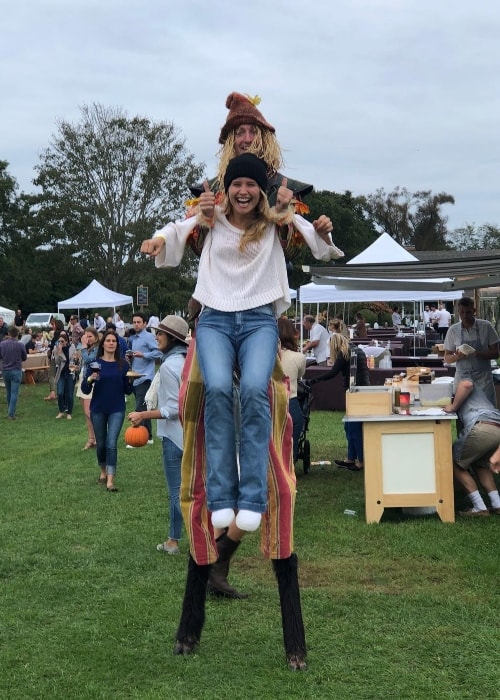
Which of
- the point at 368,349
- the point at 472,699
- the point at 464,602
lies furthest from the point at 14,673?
the point at 368,349

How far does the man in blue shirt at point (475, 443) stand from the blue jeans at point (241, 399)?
4.25 metres

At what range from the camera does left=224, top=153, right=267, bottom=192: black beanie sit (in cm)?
409

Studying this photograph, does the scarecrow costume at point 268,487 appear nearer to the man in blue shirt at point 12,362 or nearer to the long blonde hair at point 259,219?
the long blonde hair at point 259,219

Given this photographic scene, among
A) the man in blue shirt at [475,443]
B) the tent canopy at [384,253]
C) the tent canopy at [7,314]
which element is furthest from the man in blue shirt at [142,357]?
the tent canopy at [7,314]

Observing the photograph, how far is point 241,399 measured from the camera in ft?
12.8

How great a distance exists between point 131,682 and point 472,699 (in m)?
1.55

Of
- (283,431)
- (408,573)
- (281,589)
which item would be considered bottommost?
(408,573)

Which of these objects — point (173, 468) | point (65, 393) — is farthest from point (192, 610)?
point (65, 393)

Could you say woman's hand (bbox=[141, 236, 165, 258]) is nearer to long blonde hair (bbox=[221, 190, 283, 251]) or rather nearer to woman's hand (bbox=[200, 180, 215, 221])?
woman's hand (bbox=[200, 180, 215, 221])

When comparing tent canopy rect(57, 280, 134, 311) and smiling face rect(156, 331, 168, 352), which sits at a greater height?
smiling face rect(156, 331, 168, 352)

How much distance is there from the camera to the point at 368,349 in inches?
680

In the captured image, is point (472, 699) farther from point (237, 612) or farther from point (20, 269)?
point (20, 269)

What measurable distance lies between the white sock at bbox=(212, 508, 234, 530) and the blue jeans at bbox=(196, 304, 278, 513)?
3cm

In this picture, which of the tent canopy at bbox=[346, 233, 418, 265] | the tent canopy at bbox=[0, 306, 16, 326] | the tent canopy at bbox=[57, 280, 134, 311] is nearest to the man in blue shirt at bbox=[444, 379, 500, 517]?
the tent canopy at bbox=[346, 233, 418, 265]
